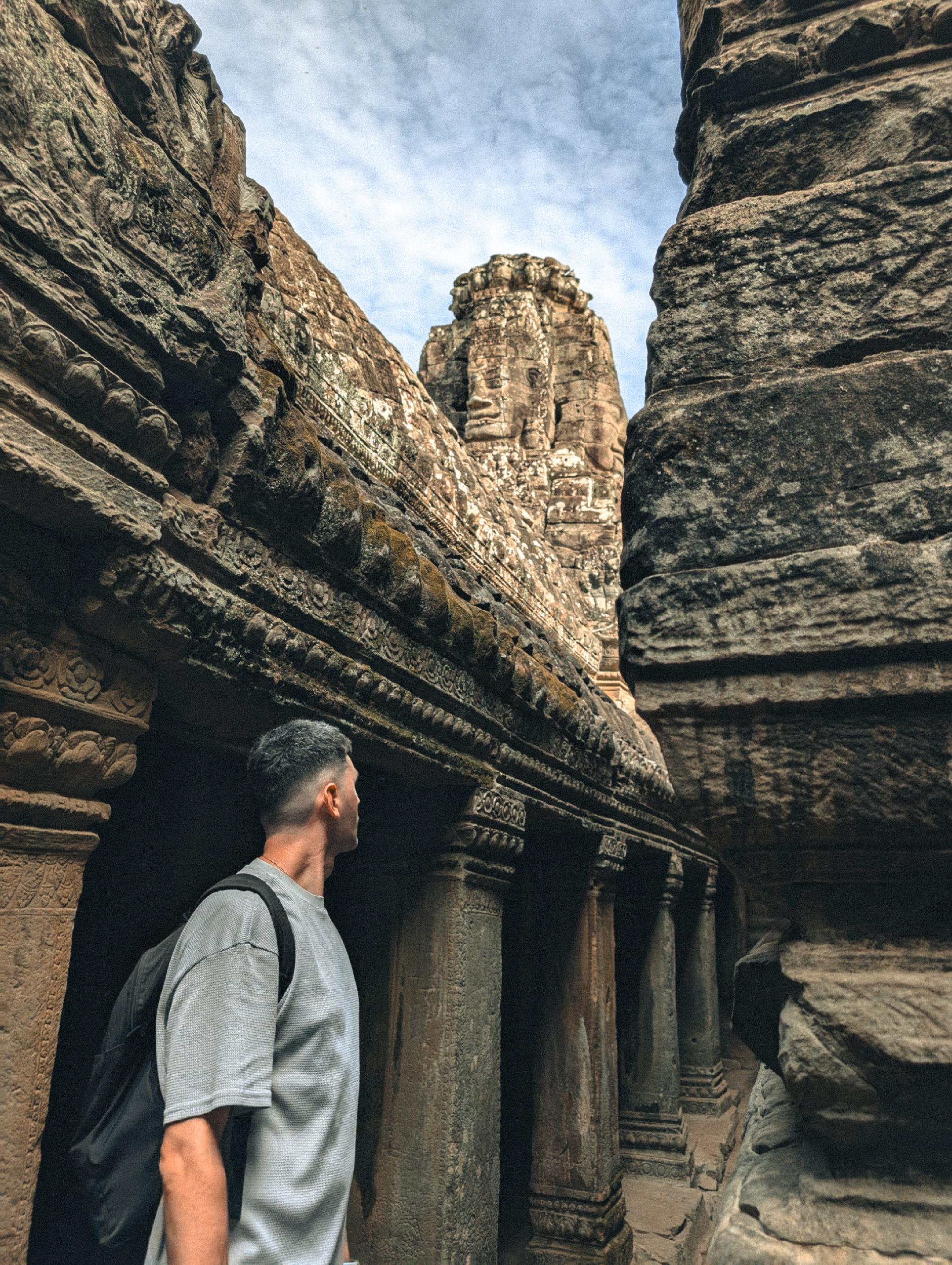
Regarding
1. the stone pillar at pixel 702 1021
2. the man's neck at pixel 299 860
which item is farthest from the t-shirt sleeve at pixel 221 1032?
the stone pillar at pixel 702 1021

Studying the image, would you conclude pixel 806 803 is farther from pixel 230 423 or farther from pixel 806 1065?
pixel 230 423

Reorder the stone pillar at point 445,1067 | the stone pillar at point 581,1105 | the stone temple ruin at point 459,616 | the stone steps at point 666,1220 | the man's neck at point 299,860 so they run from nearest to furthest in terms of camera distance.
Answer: the stone temple ruin at point 459,616, the man's neck at point 299,860, the stone pillar at point 445,1067, the stone pillar at point 581,1105, the stone steps at point 666,1220

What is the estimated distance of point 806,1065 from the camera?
37.8 inches

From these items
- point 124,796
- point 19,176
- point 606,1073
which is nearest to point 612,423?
point 606,1073

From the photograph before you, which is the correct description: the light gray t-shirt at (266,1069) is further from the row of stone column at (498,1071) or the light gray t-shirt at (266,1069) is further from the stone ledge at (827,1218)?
the row of stone column at (498,1071)

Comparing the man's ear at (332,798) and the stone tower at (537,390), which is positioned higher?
the stone tower at (537,390)

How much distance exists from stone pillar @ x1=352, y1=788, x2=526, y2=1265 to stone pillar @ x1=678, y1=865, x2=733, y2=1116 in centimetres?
574

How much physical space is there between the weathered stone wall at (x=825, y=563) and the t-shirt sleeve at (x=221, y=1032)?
2.11 ft

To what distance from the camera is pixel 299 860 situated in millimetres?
1536

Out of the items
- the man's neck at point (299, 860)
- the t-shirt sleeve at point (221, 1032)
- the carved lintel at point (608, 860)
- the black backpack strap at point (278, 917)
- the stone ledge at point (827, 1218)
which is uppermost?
the carved lintel at point (608, 860)

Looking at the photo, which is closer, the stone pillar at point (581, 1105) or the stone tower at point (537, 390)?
the stone pillar at point (581, 1105)

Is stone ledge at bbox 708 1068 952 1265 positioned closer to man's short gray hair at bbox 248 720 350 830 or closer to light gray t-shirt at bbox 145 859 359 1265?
light gray t-shirt at bbox 145 859 359 1265

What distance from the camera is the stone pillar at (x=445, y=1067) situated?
3287 mm

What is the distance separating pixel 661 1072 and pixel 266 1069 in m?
6.82
